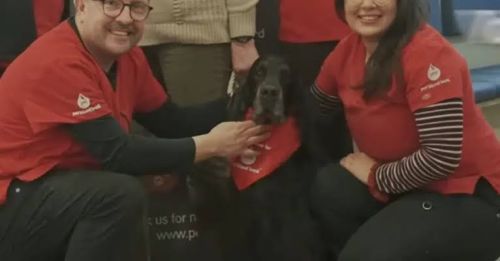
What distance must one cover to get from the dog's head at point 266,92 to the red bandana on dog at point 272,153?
0.04m

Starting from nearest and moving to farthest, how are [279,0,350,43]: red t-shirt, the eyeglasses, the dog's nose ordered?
1. the eyeglasses
2. the dog's nose
3. [279,0,350,43]: red t-shirt

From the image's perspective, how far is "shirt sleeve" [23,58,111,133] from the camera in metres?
1.60

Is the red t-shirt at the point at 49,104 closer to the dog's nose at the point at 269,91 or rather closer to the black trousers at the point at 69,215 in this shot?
the black trousers at the point at 69,215

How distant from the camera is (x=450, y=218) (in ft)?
5.37

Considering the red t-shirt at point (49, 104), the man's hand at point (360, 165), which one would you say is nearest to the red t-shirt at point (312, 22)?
the man's hand at point (360, 165)

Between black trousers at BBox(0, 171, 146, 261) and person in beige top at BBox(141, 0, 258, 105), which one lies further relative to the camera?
person in beige top at BBox(141, 0, 258, 105)

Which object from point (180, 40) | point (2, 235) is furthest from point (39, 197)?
point (180, 40)

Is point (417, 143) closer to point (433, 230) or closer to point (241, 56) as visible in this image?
point (433, 230)

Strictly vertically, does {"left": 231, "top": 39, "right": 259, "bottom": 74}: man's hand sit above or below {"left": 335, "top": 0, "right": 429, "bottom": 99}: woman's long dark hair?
below

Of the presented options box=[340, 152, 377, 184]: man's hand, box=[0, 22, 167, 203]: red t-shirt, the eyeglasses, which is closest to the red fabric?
box=[0, 22, 167, 203]: red t-shirt

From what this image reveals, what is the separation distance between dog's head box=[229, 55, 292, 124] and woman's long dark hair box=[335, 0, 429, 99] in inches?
12.1

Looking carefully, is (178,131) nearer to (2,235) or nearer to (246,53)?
(246,53)

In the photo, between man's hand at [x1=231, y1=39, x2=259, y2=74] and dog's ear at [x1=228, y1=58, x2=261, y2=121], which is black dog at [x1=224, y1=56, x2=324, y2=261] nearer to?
dog's ear at [x1=228, y1=58, x2=261, y2=121]

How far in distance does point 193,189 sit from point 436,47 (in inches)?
35.8
